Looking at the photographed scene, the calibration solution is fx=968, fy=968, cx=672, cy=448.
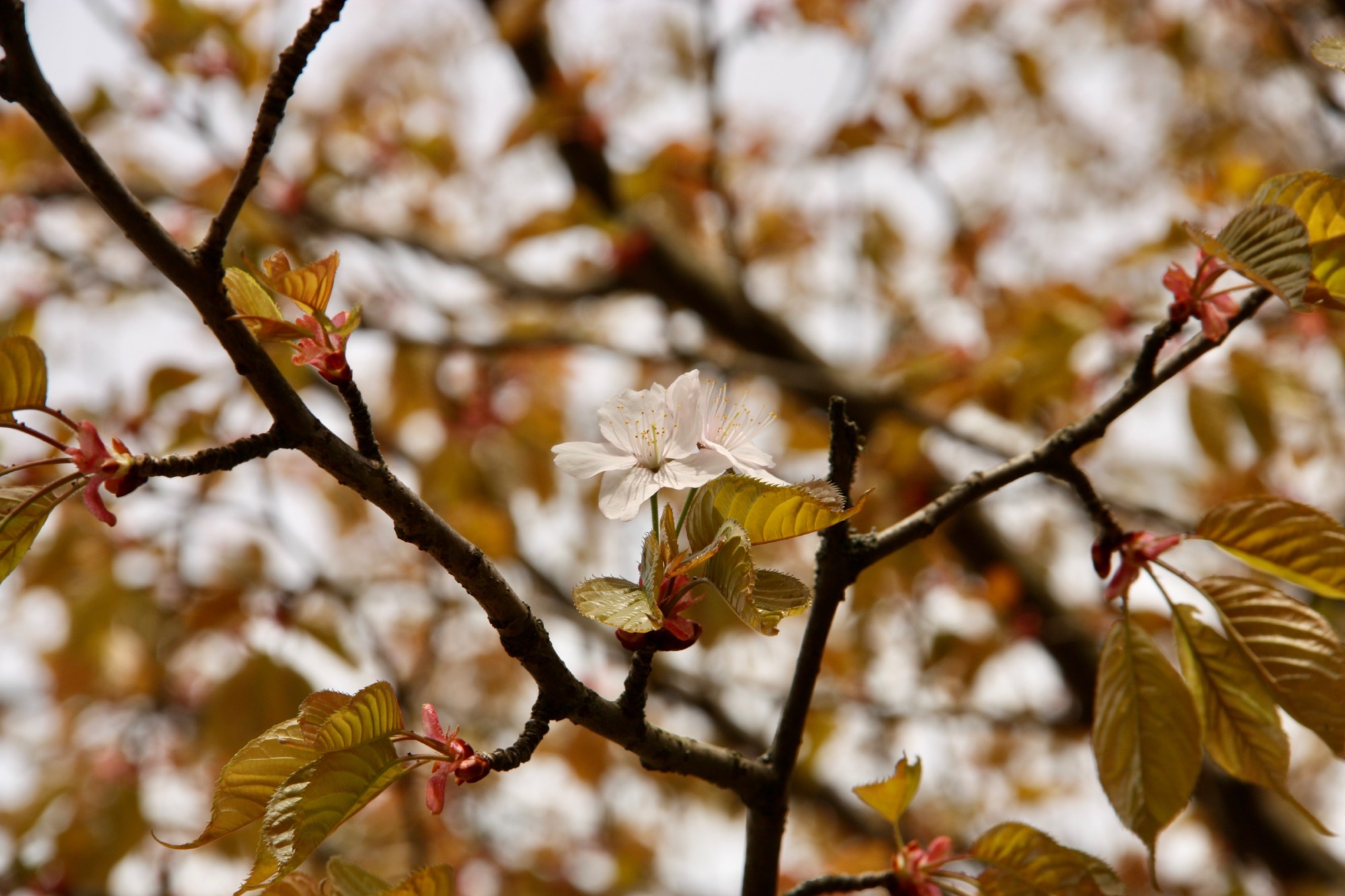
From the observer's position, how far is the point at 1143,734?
561 millimetres

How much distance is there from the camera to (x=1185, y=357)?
60 centimetres

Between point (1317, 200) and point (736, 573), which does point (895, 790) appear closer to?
point (736, 573)

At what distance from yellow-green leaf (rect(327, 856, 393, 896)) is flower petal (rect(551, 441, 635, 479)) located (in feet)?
0.85

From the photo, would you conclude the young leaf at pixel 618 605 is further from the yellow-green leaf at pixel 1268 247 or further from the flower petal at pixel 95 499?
the yellow-green leaf at pixel 1268 247

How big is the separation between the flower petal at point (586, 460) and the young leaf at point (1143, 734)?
317 millimetres

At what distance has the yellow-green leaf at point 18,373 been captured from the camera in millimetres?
493

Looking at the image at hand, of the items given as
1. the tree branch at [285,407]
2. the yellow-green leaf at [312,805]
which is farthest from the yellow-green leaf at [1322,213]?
the yellow-green leaf at [312,805]

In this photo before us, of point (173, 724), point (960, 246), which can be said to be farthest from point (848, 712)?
point (173, 724)

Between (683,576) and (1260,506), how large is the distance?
36 cm

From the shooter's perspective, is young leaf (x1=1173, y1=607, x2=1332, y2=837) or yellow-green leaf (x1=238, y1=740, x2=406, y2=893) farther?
young leaf (x1=1173, y1=607, x2=1332, y2=837)

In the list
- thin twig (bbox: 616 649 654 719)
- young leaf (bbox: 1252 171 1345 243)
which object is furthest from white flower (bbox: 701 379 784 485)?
young leaf (bbox: 1252 171 1345 243)

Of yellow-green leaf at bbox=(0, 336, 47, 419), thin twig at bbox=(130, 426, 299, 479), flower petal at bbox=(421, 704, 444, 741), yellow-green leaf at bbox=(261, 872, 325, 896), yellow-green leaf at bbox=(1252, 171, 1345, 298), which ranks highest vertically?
yellow-green leaf at bbox=(1252, 171, 1345, 298)

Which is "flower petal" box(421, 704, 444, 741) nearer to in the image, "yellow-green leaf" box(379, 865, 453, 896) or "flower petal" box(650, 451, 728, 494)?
"yellow-green leaf" box(379, 865, 453, 896)

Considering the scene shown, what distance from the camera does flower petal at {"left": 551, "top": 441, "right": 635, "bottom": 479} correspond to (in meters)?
0.57
